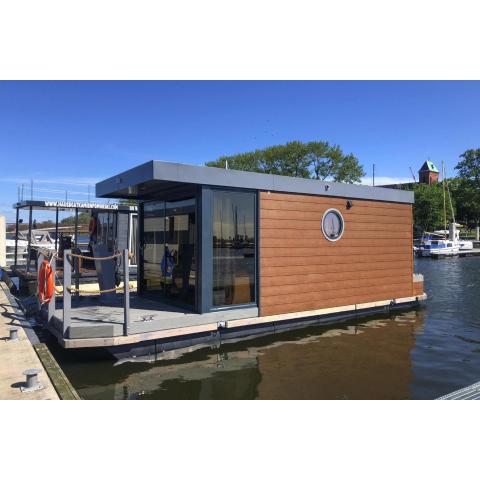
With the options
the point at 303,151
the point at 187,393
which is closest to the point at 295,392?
the point at 187,393

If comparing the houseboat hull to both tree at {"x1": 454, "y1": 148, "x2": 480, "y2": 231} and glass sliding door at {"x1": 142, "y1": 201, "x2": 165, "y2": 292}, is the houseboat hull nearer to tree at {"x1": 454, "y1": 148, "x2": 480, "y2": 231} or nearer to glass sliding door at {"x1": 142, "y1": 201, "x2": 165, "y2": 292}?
glass sliding door at {"x1": 142, "y1": 201, "x2": 165, "y2": 292}

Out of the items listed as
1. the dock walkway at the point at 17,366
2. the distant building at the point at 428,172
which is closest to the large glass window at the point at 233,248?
the dock walkway at the point at 17,366

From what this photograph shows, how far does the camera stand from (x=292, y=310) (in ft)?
29.3

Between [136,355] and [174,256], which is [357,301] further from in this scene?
[136,355]

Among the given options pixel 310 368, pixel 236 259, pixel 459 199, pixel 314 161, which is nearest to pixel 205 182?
pixel 236 259

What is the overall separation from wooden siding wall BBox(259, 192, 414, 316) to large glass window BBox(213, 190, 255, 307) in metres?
0.25

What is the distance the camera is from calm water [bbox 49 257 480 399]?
587 centimetres

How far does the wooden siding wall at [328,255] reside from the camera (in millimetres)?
8664

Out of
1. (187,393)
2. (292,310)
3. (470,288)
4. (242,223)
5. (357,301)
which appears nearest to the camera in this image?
(187,393)

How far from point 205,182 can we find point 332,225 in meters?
3.52

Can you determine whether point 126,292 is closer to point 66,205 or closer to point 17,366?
point 17,366

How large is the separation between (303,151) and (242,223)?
114 feet

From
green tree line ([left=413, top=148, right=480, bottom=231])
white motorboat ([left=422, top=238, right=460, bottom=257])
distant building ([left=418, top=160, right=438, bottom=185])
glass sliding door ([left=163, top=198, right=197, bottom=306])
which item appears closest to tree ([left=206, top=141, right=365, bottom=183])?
white motorboat ([left=422, top=238, right=460, bottom=257])

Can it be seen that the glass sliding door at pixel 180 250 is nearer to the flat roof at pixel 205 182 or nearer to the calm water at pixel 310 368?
the flat roof at pixel 205 182
